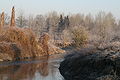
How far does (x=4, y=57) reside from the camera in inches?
1609

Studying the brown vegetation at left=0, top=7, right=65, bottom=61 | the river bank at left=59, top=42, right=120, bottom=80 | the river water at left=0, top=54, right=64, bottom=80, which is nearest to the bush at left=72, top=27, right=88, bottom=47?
the brown vegetation at left=0, top=7, right=65, bottom=61

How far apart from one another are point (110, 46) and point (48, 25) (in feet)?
325

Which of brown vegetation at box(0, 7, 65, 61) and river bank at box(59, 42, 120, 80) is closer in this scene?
river bank at box(59, 42, 120, 80)

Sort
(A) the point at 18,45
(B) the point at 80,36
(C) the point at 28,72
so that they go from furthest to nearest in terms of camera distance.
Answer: (B) the point at 80,36 → (A) the point at 18,45 → (C) the point at 28,72

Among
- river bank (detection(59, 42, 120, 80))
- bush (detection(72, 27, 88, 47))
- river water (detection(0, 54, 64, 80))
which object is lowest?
river water (detection(0, 54, 64, 80))

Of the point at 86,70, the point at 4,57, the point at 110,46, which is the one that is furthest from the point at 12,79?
the point at 4,57

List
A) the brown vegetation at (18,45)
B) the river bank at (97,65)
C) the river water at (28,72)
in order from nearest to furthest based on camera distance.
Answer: the river bank at (97,65) < the river water at (28,72) < the brown vegetation at (18,45)

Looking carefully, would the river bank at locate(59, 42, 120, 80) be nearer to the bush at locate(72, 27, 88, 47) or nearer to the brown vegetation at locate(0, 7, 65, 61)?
the brown vegetation at locate(0, 7, 65, 61)

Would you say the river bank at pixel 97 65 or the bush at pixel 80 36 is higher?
the bush at pixel 80 36

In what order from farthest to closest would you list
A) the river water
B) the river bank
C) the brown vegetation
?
the brown vegetation < the river water < the river bank

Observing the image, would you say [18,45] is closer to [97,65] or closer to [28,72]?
[28,72]

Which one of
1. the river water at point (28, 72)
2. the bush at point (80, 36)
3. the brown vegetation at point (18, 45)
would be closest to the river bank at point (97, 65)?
the river water at point (28, 72)

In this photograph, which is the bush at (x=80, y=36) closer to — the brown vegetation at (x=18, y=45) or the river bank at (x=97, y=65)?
the brown vegetation at (x=18, y=45)

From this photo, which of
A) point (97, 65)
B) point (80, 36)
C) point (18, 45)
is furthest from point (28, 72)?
point (80, 36)
